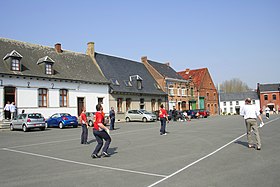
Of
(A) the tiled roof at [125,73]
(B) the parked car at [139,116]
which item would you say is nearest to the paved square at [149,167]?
(B) the parked car at [139,116]

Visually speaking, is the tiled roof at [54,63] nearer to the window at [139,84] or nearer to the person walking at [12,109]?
the person walking at [12,109]

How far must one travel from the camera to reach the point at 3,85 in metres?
22.8

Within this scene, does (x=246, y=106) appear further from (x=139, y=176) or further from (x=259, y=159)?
(x=139, y=176)

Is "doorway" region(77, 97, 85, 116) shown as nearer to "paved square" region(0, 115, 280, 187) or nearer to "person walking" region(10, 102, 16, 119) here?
"person walking" region(10, 102, 16, 119)

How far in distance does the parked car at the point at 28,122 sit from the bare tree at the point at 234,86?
3286 inches

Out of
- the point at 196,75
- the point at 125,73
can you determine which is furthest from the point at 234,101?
the point at 125,73

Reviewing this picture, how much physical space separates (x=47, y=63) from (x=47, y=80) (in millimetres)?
1820

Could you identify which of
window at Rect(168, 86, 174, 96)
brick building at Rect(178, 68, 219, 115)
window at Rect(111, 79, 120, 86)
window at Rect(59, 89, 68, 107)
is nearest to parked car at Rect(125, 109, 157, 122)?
window at Rect(111, 79, 120, 86)

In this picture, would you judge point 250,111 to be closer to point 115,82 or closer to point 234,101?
point 115,82

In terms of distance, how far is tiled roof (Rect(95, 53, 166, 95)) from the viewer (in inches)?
1375

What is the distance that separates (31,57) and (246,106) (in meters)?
23.7

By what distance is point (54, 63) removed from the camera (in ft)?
93.9

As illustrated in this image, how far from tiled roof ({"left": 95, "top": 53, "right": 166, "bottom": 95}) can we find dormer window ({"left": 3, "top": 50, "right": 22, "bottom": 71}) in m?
11.9

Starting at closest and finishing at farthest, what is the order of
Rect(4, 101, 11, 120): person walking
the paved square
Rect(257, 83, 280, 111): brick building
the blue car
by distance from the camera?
the paved square → Rect(4, 101, 11, 120): person walking → the blue car → Rect(257, 83, 280, 111): brick building
